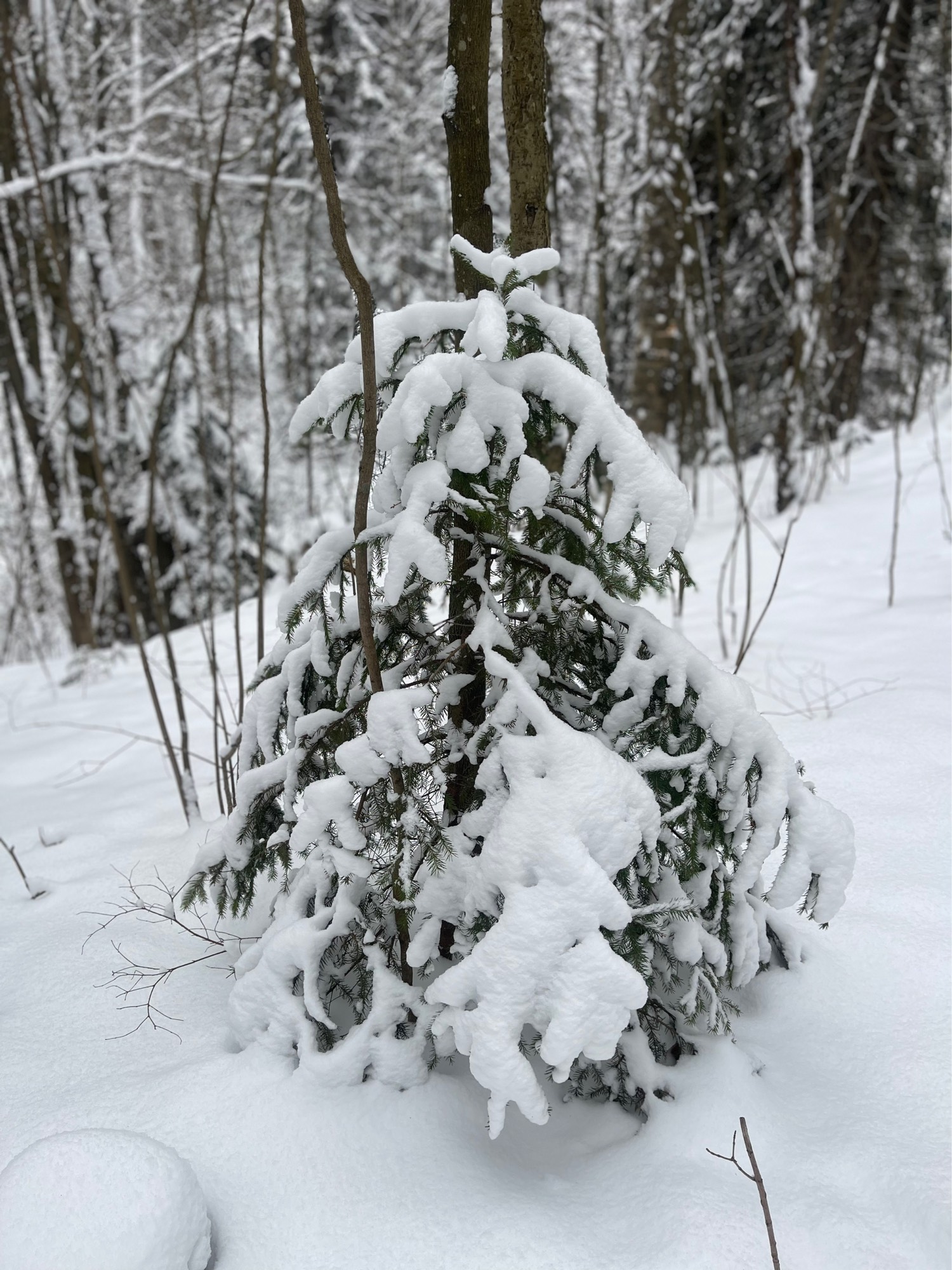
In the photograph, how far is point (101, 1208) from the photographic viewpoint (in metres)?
1.15

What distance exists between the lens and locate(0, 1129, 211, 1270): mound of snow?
111 cm

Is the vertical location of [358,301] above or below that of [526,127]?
below

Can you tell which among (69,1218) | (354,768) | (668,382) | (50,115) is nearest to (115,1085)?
(69,1218)

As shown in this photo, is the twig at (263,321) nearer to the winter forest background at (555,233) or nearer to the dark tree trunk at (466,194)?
the dark tree trunk at (466,194)

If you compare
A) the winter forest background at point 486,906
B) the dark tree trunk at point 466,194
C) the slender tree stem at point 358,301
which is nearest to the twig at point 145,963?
the winter forest background at point 486,906

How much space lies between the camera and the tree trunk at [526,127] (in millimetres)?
1811

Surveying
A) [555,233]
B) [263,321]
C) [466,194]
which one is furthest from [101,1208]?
[555,233]

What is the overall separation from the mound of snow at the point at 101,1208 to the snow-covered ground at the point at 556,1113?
59 millimetres

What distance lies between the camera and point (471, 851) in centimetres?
151

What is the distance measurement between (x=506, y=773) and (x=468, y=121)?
55.3 inches

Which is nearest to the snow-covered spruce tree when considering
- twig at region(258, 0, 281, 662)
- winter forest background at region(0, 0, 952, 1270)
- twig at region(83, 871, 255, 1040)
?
winter forest background at region(0, 0, 952, 1270)

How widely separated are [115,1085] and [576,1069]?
93cm

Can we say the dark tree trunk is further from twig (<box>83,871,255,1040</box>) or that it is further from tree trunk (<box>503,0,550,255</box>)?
twig (<box>83,871,255,1040</box>)

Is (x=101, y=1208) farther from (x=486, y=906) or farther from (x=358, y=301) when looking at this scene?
(x=358, y=301)
